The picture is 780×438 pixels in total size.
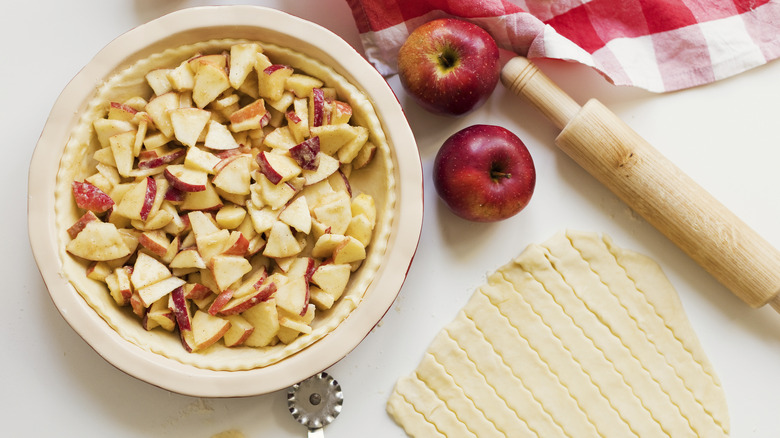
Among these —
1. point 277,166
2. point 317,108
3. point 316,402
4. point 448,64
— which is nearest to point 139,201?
point 277,166

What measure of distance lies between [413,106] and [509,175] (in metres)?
0.31

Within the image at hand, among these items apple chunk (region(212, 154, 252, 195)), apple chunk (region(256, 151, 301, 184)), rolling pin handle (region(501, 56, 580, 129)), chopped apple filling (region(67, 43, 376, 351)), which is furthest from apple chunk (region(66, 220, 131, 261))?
rolling pin handle (region(501, 56, 580, 129))

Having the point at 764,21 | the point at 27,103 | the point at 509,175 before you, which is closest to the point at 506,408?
the point at 509,175

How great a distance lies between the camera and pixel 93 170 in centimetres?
134

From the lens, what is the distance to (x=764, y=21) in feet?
5.00

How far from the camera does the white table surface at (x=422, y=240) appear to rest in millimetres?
1481

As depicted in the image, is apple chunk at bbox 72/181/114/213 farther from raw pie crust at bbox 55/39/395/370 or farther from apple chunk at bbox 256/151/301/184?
apple chunk at bbox 256/151/301/184

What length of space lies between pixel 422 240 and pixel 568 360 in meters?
0.48

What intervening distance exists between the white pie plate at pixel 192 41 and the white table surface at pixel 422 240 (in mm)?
227

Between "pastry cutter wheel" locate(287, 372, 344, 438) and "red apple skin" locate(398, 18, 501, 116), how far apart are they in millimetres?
729

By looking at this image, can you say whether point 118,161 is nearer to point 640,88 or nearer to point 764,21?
point 640,88

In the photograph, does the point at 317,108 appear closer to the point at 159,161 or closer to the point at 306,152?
the point at 306,152

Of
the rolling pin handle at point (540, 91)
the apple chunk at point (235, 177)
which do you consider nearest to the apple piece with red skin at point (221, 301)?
the apple chunk at point (235, 177)

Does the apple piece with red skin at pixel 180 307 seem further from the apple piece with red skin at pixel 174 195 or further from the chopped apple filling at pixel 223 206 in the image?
the apple piece with red skin at pixel 174 195
